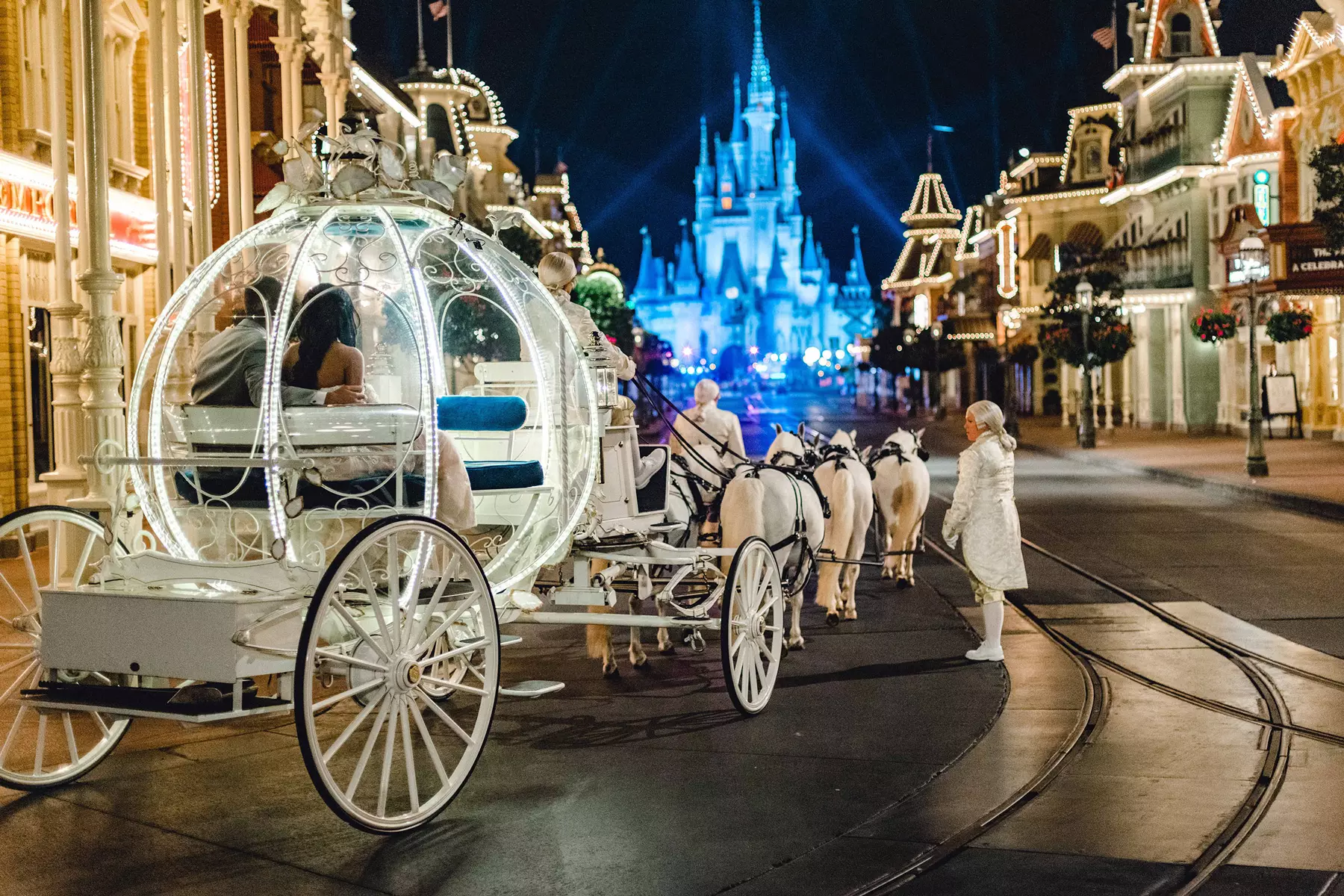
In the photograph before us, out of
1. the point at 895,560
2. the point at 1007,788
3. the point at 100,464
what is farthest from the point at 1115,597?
the point at 100,464

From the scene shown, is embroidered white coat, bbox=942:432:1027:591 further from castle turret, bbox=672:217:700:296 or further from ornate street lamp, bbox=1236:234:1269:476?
castle turret, bbox=672:217:700:296

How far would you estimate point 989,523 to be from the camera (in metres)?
10.4

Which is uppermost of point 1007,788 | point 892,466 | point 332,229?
point 332,229

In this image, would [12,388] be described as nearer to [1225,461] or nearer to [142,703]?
[142,703]

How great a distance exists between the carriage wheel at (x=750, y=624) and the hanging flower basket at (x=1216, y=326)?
29.9 meters

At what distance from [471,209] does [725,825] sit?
53.1m

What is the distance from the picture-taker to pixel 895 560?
49.5 feet

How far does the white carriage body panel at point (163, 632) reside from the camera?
602 centimetres

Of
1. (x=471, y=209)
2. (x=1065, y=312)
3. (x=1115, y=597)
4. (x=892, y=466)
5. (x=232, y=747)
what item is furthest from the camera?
(x=471, y=209)

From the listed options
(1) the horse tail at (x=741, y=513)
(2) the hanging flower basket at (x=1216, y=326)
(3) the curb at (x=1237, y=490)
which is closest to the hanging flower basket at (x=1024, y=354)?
(2) the hanging flower basket at (x=1216, y=326)

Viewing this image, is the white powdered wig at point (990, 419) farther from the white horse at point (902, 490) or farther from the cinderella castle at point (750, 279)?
the cinderella castle at point (750, 279)

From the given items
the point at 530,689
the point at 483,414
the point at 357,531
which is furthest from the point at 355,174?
the point at 530,689

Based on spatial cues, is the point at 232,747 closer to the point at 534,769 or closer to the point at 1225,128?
the point at 534,769

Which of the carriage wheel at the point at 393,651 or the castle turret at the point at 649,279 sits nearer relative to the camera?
the carriage wheel at the point at 393,651
